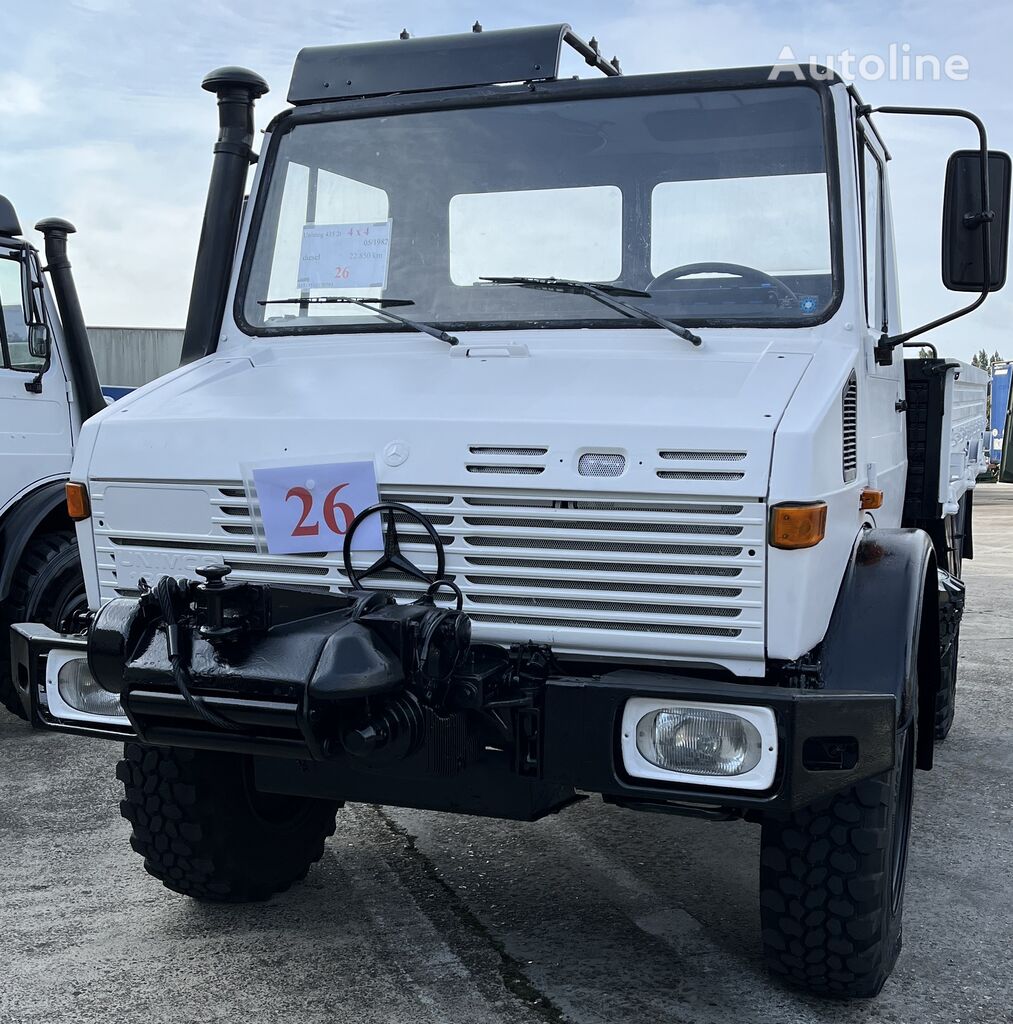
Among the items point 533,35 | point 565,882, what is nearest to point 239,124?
point 533,35

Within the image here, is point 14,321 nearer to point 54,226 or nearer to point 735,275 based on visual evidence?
point 54,226

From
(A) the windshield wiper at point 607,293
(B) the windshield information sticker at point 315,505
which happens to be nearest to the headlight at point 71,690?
(B) the windshield information sticker at point 315,505

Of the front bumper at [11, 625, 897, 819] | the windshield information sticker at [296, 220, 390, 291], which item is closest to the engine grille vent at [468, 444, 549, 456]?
the front bumper at [11, 625, 897, 819]

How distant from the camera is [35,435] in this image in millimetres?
5934

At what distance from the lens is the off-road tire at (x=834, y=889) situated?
2.90m

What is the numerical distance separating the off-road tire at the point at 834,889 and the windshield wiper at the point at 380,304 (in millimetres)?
1524

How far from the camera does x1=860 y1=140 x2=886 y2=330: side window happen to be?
3559mm

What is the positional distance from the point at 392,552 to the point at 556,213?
125 centimetres

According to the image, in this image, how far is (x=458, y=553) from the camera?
2.89 metres

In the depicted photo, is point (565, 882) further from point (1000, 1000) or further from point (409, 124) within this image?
point (409, 124)

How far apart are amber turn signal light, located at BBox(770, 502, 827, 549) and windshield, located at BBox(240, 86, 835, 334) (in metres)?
0.80

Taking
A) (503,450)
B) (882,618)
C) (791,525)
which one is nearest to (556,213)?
(503,450)

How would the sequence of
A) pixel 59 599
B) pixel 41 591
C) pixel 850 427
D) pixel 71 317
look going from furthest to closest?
pixel 71 317 < pixel 59 599 < pixel 41 591 < pixel 850 427

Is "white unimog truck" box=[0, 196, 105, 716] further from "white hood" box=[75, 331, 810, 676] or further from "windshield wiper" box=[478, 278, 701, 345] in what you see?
"windshield wiper" box=[478, 278, 701, 345]
